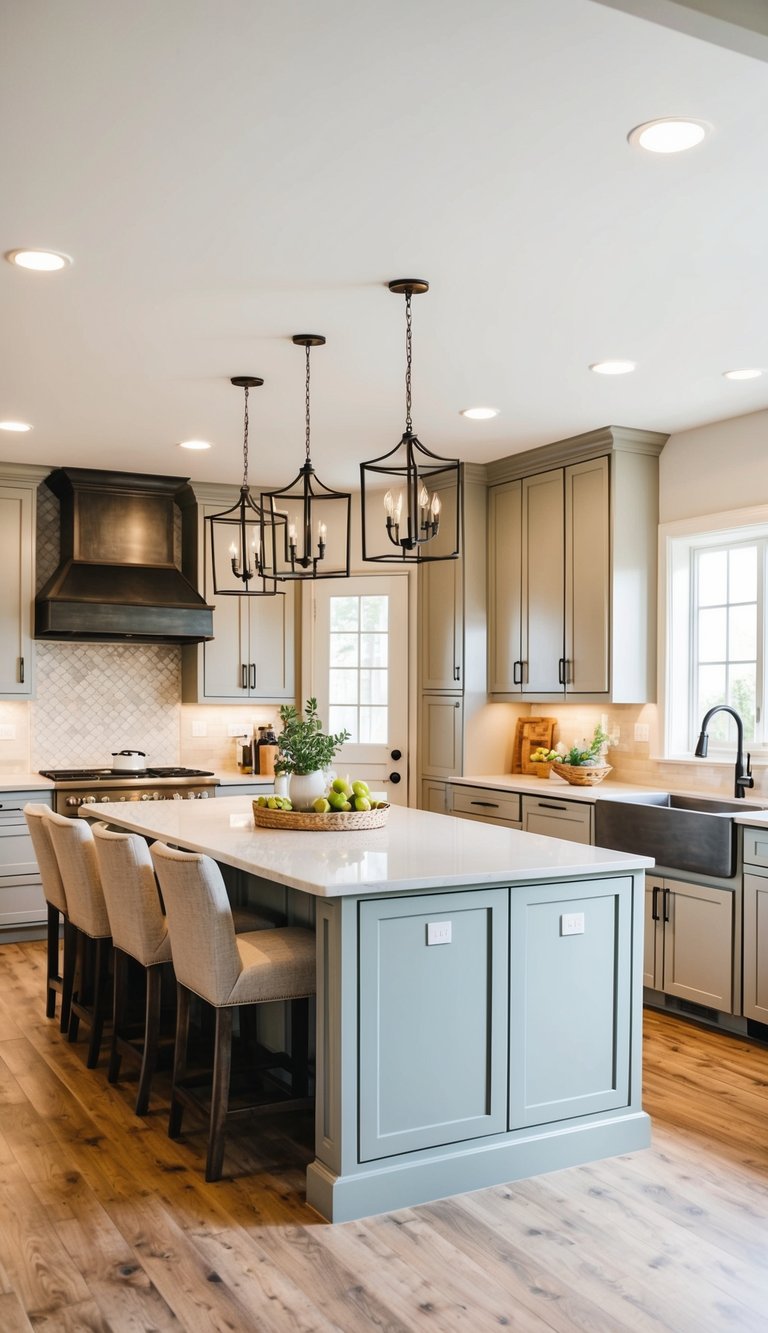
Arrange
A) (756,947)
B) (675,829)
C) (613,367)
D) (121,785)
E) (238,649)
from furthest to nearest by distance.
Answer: (238,649) < (121,785) < (675,829) < (613,367) < (756,947)

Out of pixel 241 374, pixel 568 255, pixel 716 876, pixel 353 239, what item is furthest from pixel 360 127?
pixel 716 876

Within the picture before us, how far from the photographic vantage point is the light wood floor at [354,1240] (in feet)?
8.06

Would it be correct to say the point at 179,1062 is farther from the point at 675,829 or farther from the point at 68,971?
the point at 675,829

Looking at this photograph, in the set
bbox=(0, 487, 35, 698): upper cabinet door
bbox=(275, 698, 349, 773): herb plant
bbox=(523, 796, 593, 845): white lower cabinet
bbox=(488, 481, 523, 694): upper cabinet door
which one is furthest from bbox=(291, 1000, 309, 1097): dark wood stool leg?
bbox=(0, 487, 35, 698): upper cabinet door

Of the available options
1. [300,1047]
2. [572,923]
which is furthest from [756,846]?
[300,1047]

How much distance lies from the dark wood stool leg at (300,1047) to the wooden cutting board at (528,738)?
3.11 meters

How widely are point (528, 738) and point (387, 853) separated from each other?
325 centimetres

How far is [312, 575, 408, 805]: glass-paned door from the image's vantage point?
696cm

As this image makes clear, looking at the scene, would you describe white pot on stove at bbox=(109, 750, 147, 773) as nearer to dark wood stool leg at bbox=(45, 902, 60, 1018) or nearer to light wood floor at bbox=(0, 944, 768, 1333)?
dark wood stool leg at bbox=(45, 902, 60, 1018)

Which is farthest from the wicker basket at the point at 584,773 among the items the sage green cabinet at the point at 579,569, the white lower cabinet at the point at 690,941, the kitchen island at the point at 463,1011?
the kitchen island at the point at 463,1011

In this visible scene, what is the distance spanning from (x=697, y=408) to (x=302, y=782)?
2.60 meters

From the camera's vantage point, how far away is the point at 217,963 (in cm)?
312

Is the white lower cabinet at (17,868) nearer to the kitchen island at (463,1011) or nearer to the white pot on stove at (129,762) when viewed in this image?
the white pot on stove at (129,762)

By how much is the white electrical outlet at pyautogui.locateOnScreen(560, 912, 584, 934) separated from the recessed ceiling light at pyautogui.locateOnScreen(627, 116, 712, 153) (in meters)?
2.06
